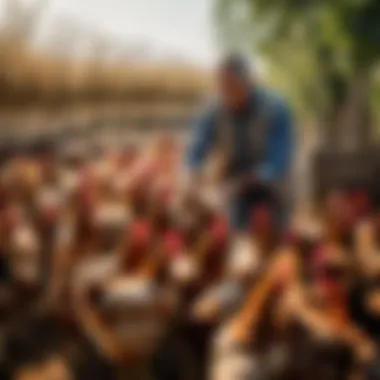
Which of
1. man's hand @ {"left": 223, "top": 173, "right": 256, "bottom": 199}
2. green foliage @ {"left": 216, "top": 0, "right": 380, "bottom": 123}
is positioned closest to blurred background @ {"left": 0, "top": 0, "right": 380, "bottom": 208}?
green foliage @ {"left": 216, "top": 0, "right": 380, "bottom": 123}

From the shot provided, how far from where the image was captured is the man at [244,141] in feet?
8.74

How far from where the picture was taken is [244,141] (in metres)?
2.72

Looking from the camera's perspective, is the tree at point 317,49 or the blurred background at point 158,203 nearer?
the blurred background at point 158,203

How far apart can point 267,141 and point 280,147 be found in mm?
37

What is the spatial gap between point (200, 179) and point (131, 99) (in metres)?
0.27

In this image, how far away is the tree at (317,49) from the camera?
267 centimetres

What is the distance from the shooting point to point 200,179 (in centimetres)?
266

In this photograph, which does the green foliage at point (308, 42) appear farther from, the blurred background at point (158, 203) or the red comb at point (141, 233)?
the red comb at point (141, 233)

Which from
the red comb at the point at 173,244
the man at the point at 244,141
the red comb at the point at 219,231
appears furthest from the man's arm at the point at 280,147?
the red comb at the point at 173,244

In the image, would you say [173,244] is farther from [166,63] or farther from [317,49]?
[317,49]

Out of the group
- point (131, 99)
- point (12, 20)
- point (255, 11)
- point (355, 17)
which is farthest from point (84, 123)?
point (355, 17)

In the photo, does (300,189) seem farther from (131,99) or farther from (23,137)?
(23,137)

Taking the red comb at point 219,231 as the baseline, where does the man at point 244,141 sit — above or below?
above

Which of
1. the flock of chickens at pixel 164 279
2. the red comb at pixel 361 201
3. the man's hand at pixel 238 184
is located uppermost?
the man's hand at pixel 238 184
